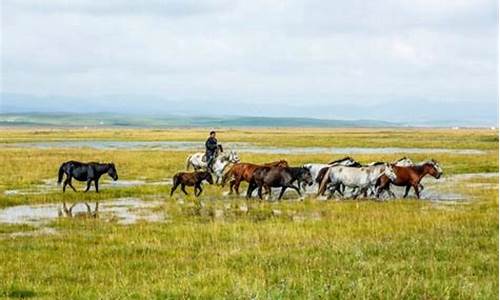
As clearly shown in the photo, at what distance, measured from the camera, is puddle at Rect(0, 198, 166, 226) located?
17.3 metres

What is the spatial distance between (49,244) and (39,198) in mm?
9089

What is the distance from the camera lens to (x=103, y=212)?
61.5 feet

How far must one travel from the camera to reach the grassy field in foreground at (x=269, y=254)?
939 centimetres

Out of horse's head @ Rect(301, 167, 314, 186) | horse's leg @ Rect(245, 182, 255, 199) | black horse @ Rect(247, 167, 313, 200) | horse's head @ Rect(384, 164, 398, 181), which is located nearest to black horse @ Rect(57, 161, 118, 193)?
horse's leg @ Rect(245, 182, 255, 199)

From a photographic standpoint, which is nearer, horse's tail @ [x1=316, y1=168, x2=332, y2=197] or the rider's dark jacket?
horse's tail @ [x1=316, y1=168, x2=332, y2=197]

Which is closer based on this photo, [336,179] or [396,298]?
[396,298]

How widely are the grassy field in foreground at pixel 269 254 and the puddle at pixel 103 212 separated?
553 millimetres

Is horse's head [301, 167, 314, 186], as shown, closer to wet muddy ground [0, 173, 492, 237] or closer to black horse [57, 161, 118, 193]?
wet muddy ground [0, 173, 492, 237]

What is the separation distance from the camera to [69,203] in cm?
2080

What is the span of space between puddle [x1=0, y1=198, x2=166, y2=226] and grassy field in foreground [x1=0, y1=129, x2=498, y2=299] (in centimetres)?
55

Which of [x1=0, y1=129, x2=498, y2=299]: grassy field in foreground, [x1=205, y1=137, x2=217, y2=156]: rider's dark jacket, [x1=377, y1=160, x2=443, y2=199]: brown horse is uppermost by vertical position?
[x1=205, y1=137, x2=217, y2=156]: rider's dark jacket

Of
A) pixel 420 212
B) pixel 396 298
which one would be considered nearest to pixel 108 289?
pixel 396 298

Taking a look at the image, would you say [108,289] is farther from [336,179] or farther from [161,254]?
[336,179]

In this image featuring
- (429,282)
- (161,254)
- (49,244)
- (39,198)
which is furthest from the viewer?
(39,198)
